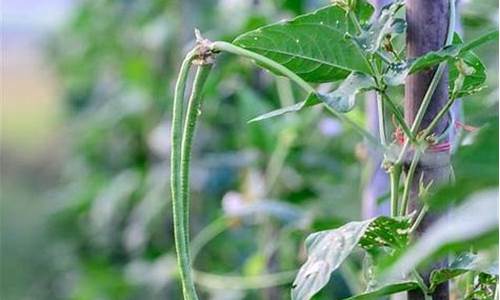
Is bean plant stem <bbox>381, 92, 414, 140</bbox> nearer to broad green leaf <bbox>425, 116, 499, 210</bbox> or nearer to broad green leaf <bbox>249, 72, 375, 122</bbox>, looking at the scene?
broad green leaf <bbox>249, 72, 375, 122</bbox>

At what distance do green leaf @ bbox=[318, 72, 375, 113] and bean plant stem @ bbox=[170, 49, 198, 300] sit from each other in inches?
2.1

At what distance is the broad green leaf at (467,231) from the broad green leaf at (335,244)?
0.47 ft

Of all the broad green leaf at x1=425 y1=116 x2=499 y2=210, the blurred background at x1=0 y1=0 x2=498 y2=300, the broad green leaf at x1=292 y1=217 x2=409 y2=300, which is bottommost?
the broad green leaf at x1=425 y1=116 x2=499 y2=210

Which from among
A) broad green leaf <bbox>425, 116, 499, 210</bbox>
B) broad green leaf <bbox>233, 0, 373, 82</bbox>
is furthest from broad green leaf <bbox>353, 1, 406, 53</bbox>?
broad green leaf <bbox>425, 116, 499, 210</bbox>

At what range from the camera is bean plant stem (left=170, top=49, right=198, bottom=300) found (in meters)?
0.39

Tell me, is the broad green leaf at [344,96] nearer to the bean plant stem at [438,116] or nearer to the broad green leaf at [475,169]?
the bean plant stem at [438,116]

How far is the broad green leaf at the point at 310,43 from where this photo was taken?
1.36ft

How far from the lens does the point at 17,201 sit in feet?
11.9

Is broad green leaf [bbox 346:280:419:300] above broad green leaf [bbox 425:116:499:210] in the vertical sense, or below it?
above

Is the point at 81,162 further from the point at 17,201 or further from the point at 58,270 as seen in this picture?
the point at 17,201

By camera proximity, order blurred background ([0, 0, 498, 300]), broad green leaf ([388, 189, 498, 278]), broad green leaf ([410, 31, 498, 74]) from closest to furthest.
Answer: broad green leaf ([388, 189, 498, 278]) < broad green leaf ([410, 31, 498, 74]) < blurred background ([0, 0, 498, 300])

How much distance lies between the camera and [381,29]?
1.32 ft

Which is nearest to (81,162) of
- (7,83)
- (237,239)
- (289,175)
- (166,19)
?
(166,19)

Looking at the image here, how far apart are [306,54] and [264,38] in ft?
0.06
